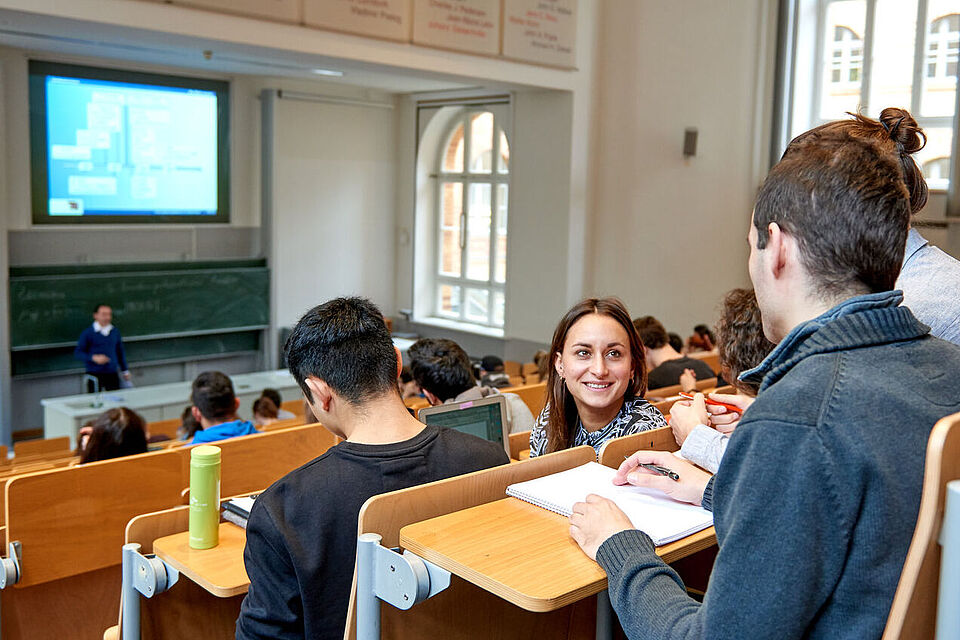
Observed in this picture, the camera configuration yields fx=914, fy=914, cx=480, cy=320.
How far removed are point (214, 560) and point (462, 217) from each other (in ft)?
31.8

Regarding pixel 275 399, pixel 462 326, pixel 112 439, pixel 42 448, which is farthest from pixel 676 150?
pixel 112 439

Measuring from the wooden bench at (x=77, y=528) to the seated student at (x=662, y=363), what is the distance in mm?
2635

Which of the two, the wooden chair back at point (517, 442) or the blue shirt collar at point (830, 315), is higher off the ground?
the blue shirt collar at point (830, 315)

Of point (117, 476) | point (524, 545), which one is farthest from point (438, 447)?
point (117, 476)

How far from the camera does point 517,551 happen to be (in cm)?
136

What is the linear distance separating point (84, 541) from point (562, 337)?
173cm

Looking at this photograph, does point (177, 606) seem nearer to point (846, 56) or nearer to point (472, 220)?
point (846, 56)

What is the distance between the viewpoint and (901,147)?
5.66 ft

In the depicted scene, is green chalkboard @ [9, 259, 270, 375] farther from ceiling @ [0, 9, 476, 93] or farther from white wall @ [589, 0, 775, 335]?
white wall @ [589, 0, 775, 335]

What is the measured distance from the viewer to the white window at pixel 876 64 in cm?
826

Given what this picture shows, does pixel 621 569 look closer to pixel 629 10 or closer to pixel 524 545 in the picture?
pixel 524 545

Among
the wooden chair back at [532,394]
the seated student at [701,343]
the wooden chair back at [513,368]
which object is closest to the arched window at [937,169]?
the seated student at [701,343]

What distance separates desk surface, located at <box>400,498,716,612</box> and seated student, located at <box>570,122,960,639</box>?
0.10 meters

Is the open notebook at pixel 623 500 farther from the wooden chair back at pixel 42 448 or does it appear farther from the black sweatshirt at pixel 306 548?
the wooden chair back at pixel 42 448
